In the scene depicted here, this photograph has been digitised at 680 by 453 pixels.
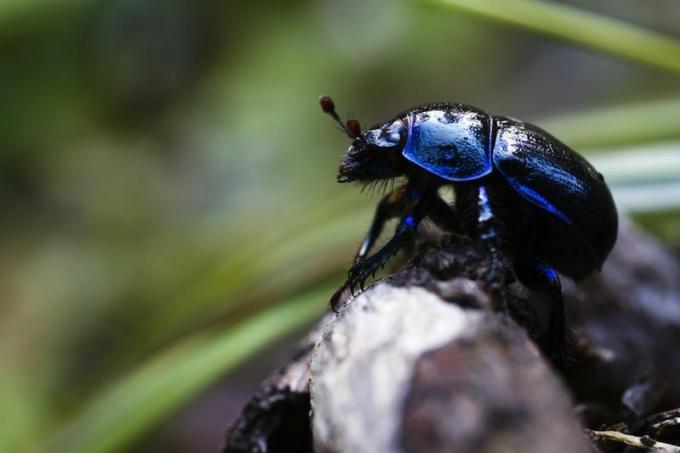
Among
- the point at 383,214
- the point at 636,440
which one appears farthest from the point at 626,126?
the point at 636,440

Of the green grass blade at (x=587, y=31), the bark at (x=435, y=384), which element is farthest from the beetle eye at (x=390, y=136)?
the green grass blade at (x=587, y=31)

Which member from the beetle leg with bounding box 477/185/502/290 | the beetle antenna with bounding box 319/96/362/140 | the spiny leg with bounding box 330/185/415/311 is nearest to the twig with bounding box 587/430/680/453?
the beetle leg with bounding box 477/185/502/290

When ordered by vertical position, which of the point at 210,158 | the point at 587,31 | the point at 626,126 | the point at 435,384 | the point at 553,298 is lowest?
the point at 435,384

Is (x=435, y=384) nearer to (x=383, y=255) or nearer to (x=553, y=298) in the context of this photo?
(x=383, y=255)

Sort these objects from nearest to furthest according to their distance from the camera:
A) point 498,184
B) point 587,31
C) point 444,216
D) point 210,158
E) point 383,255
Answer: point 383,255 < point 498,184 < point 444,216 < point 587,31 < point 210,158

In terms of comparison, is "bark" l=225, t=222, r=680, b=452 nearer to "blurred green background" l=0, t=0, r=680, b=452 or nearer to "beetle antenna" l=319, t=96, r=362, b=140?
"beetle antenna" l=319, t=96, r=362, b=140

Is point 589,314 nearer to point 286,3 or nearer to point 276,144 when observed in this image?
point 276,144

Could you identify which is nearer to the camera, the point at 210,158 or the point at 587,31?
the point at 587,31
